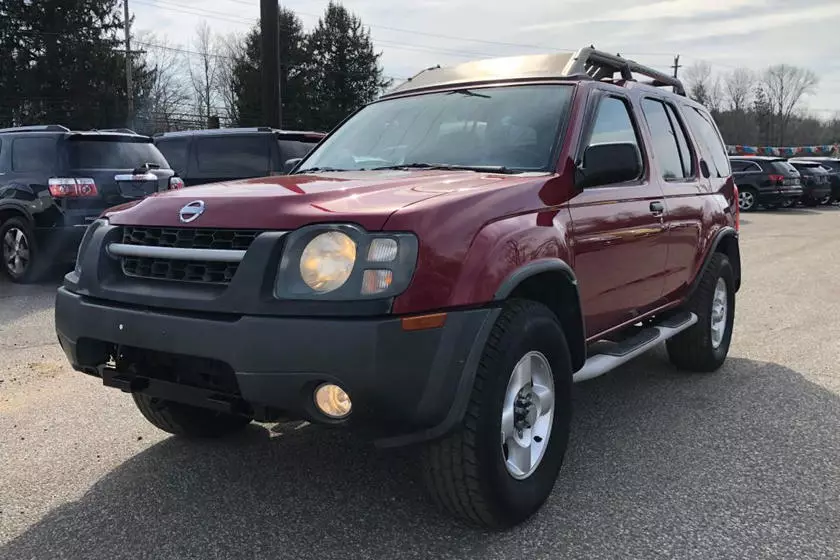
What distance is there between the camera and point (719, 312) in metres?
5.49

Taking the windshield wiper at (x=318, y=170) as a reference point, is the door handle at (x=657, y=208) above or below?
below

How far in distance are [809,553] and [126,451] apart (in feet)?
10.4

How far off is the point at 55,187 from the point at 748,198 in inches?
852

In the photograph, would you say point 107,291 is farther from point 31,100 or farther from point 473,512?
point 31,100

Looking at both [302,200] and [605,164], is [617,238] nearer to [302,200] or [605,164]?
[605,164]

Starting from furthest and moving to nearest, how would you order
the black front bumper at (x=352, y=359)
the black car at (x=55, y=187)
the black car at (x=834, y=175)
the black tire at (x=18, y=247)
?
the black car at (x=834, y=175), the black tire at (x=18, y=247), the black car at (x=55, y=187), the black front bumper at (x=352, y=359)

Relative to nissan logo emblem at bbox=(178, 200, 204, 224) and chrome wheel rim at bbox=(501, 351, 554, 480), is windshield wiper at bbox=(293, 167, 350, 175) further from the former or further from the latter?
chrome wheel rim at bbox=(501, 351, 554, 480)

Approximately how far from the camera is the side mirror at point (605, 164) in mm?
3336

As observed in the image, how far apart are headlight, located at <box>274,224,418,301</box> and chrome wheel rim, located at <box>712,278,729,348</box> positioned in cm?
365

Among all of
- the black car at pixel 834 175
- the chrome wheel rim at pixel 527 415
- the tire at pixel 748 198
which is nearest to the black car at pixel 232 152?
the chrome wheel rim at pixel 527 415

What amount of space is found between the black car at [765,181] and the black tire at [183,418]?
2273 centimetres

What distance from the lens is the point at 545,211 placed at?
3.15 m

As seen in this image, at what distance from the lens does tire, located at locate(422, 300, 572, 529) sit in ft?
8.68

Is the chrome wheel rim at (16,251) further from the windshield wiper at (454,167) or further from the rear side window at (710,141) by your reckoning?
the rear side window at (710,141)
